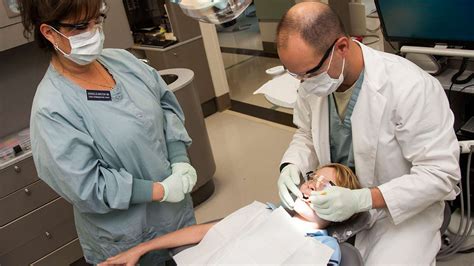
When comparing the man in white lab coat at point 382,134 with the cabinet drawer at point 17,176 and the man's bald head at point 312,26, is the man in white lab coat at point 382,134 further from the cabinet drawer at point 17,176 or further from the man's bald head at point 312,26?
the cabinet drawer at point 17,176

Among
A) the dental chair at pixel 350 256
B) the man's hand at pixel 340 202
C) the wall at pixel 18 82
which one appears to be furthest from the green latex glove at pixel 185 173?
the wall at pixel 18 82

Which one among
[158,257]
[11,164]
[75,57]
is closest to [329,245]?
[158,257]

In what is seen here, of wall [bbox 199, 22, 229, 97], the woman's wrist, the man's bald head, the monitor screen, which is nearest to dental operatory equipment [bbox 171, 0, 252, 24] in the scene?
the man's bald head

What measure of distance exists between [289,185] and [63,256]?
1467 mm

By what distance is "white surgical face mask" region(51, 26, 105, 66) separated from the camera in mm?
1293

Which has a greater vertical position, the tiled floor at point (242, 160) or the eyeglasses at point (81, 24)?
the eyeglasses at point (81, 24)

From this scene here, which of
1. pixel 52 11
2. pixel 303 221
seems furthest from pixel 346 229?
pixel 52 11

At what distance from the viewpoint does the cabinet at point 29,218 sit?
2072mm

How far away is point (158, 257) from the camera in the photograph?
5.05ft

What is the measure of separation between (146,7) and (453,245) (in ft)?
9.51

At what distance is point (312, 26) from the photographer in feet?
3.92

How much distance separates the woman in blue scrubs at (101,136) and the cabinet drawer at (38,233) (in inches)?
30.9

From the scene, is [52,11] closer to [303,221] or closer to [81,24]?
[81,24]

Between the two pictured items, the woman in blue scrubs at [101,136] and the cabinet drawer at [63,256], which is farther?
the cabinet drawer at [63,256]
